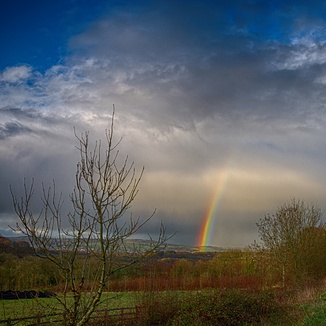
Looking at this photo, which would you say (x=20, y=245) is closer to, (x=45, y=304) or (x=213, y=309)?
(x=45, y=304)

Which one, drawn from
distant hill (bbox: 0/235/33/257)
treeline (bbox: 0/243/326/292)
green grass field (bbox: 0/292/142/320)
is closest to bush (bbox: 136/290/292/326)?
treeline (bbox: 0/243/326/292)

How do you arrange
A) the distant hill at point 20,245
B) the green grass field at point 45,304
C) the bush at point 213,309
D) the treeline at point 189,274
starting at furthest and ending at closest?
the bush at point 213,309 → the treeline at point 189,274 → the green grass field at point 45,304 → the distant hill at point 20,245

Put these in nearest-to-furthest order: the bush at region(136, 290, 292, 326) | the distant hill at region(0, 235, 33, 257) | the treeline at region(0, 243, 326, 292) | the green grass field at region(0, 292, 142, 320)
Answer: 1. the distant hill at region(0, 235, 33, 257)
2. the green grass field at region(0, 292, 142, 320)
3. the treeline at region(0, 243, 326, 292)
4. the bush at region(136, 290, 292, 326)

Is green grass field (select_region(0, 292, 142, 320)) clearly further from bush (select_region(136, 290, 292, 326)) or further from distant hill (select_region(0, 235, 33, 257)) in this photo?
bush (select_region(136, 290, 292, 326))

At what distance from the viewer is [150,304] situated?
1873 cm

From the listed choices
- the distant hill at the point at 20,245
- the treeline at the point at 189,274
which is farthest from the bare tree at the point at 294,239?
the distant hill at the point at 20,245

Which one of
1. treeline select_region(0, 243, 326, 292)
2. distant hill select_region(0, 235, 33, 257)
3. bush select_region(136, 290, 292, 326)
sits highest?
distant hill select_region(0, 235, 33, 257)

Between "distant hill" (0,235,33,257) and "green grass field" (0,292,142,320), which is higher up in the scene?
"distant hill" (0,235,33,257)

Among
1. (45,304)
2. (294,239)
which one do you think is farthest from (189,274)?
(45,304)

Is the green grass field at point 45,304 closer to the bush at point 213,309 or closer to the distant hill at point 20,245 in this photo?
the distant hill at point 20,245

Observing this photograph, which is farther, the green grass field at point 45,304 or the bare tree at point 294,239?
the bare tree at point 294,239

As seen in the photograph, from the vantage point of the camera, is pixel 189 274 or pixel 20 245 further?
pixel 189 274

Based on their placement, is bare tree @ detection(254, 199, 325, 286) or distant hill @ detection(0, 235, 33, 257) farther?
bare tree @ detection(254, 199, 325, 286)

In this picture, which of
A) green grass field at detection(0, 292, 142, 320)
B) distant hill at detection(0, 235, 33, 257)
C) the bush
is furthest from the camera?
the bush
